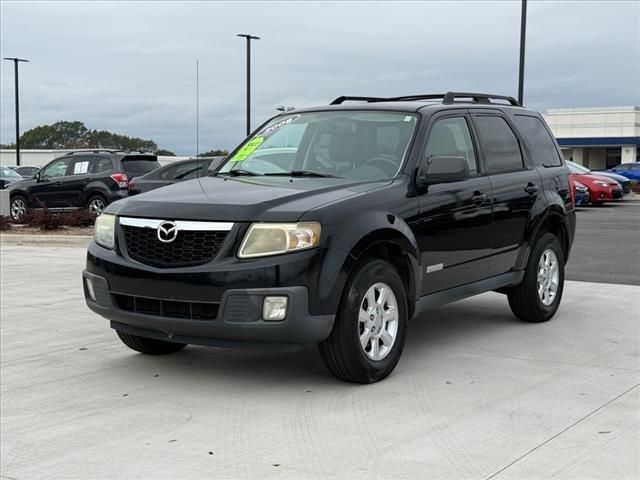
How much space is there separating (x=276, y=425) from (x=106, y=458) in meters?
0.95

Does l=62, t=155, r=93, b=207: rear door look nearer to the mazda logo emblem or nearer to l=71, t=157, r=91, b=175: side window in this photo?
l=71, t=157, r=91, b=175: side window

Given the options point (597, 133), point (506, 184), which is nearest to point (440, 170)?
point (506, 184)

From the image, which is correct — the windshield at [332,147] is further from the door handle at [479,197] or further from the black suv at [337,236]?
the door handle at [479,197]

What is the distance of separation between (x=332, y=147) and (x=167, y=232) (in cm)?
170

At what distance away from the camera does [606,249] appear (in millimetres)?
13969

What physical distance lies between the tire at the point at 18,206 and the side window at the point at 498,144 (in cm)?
1632

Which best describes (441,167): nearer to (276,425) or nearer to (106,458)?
(276,425)

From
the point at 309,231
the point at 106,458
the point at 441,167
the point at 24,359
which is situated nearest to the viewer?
the point at 106,458

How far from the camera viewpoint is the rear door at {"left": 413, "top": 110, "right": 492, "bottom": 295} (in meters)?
6.31

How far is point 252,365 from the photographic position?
6.32 meters

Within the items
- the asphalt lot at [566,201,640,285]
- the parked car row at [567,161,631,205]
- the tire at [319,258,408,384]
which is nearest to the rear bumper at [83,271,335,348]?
the tire at [319,258,408,384]

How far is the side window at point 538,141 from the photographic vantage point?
26.1ft

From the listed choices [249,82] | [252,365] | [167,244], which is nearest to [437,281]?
[252,365]

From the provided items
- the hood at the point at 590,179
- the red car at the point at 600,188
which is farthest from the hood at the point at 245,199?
the hood at the point at 590,179
